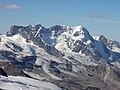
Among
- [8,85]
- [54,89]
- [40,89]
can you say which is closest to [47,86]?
[54,89]

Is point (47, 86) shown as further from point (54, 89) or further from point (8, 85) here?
point (8, 85)

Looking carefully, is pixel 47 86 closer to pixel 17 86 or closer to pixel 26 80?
pixel 26 80

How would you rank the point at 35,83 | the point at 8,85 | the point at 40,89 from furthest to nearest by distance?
the point at 35,83
the point at 40,89
the point at 8,85

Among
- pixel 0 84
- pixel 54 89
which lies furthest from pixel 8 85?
pixel 54 89

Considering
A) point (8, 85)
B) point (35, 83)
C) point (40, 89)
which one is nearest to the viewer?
point (8, 85)

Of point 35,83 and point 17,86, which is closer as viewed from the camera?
point 17,86

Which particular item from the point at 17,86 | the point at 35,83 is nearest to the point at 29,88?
the point at 17,86

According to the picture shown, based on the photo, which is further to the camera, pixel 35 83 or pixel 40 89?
pixel 35 83

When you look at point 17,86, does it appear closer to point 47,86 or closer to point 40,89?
point 40,89
